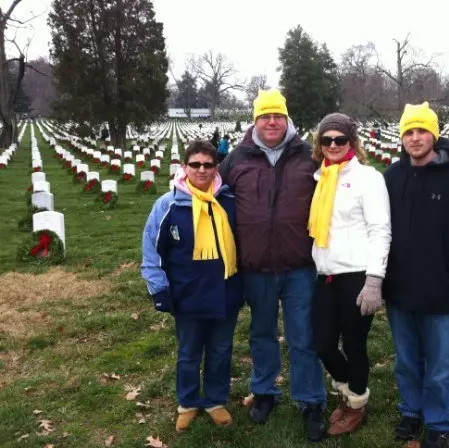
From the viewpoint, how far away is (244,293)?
136 inches

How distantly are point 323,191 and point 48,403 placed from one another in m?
2.56

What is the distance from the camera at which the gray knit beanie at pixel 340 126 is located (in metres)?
3.04

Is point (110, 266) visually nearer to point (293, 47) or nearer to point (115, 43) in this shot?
point (115, 43)

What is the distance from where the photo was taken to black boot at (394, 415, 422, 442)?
3.26 m

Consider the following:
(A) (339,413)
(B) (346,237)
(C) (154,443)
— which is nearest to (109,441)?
(C) (154,443)

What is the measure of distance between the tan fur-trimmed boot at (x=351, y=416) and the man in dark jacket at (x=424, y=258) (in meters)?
0.39

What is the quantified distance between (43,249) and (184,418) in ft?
15.8

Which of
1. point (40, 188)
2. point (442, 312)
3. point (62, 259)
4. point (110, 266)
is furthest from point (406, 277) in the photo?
point (40, 188)

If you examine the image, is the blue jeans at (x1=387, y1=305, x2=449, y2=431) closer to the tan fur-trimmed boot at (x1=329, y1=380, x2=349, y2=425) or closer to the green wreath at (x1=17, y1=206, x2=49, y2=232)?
the tan fur-trimmed boot at (x1=329, y1=380, x2=349, y2=425)

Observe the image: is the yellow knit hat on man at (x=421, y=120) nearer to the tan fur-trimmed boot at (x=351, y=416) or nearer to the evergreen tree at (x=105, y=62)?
the tan fur-trimmed boot at (x=351, y=416)

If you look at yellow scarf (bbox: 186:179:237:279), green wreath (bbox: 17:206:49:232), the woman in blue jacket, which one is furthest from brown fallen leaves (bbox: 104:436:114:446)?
green wreath (bbox: 17:206:49:232)

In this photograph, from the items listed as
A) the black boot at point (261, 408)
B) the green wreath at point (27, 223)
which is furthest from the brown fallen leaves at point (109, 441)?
the green wreath at point (27, 223)

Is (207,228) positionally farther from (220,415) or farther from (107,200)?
(107,200)

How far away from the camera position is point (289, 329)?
3.37 metres
